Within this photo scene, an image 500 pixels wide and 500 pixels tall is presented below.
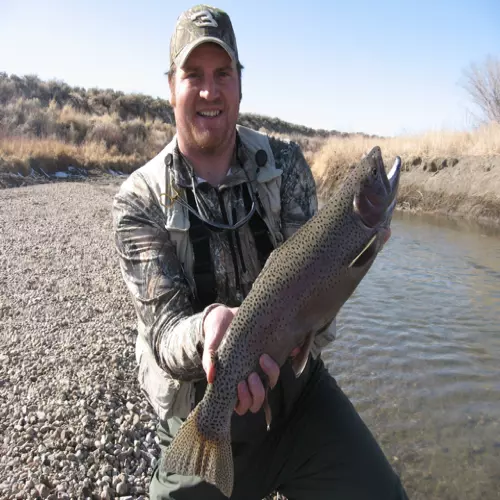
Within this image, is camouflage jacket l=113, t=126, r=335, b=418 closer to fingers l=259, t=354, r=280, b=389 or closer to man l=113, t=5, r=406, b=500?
man l=113, t=5, r=406, b=500

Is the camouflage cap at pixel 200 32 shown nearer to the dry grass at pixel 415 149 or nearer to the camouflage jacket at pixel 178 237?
the camouflage jacket at pixel 178 237

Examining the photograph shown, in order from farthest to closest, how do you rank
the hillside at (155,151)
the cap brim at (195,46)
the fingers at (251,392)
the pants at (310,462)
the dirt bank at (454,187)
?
the hillside at (155,151)
the dirt bank at (454,187)
the cap brim at (195,46)
the pants at (310,462)
the fingers at (251,392)

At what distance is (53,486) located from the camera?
11.0ft

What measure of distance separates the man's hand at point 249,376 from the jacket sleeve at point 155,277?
0.15 meters

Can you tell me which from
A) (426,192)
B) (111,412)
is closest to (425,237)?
(426,192)

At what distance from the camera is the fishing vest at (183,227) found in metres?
3.02

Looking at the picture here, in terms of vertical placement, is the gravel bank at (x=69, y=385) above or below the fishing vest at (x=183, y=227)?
below

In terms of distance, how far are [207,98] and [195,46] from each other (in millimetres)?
331

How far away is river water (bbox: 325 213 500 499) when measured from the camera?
4551mm

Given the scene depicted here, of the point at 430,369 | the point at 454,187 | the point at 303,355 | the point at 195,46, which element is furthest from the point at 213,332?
the point at 454,187

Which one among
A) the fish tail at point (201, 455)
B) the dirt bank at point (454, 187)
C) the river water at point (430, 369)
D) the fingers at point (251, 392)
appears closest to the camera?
the fingers at point (251, 392)

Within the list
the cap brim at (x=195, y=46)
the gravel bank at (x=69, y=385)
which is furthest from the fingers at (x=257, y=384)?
the cap brim at (x=195, y=46)

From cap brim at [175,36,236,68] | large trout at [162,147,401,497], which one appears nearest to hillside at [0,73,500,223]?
cap brim at [175,36,236,68]

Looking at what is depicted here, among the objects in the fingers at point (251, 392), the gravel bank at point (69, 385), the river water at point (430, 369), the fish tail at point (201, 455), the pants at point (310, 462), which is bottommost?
the river water at point (430, 369)
